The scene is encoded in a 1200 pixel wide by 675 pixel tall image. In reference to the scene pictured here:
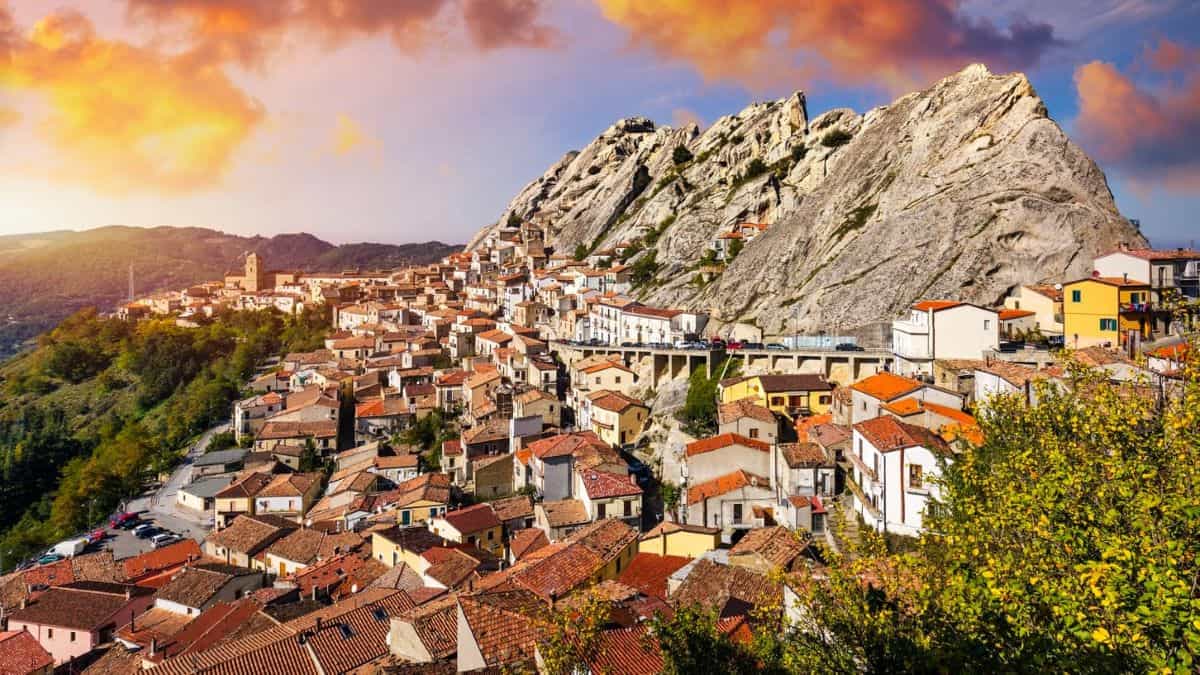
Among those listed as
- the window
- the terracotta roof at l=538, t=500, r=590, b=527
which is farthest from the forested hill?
the window

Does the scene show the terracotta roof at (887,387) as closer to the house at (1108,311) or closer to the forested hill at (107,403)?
the house at (1108,311)

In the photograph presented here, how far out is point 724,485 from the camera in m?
28.2

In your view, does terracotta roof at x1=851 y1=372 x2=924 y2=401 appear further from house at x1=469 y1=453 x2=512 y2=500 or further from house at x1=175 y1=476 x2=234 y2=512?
house at x1=175 y1=476 x2=234 y2=512

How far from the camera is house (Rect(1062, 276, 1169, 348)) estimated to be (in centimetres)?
3353

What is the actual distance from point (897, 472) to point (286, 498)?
3343cm

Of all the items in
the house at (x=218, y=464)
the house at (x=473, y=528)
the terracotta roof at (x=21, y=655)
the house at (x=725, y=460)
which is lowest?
the terracotta roof at (x=21, y=655)

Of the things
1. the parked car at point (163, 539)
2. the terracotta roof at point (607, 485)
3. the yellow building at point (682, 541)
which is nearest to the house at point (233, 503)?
the parked car at point (163, 539)

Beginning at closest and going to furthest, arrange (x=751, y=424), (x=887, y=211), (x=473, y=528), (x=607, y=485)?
1. (x=607, y=485)
2. (x=473, y=528)
3. (x=751, y=424)
4. (x=887, y=211)

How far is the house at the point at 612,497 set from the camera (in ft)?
97.5

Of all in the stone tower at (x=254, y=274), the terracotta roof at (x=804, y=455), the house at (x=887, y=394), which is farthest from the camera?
the stone tower at (x=254, y=274)

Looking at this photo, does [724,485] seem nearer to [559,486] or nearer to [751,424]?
[751,424]

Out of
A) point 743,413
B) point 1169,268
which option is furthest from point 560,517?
point 1169,268

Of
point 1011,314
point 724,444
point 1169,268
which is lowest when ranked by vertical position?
point 724,444

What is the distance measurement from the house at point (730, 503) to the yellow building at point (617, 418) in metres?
11.9
